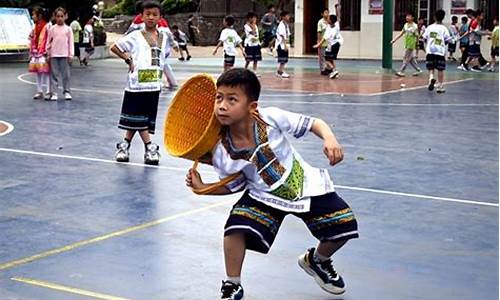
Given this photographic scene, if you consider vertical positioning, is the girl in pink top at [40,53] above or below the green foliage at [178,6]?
below

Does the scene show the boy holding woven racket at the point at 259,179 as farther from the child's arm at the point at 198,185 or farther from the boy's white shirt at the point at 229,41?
the boy's white shirt at the point at 229,41

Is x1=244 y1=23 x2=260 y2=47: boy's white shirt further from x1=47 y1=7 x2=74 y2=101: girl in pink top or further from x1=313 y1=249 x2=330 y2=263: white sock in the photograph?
x1=313 y1=249 x2=330 y2=263: white sock

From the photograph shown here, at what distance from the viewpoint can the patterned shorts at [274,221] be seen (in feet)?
14.8

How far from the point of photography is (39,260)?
18.4 feet

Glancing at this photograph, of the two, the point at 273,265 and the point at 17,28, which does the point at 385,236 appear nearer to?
the point at 273,265

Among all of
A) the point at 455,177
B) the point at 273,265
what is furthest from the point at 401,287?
the point at 455,177

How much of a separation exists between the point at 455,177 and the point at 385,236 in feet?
8.31

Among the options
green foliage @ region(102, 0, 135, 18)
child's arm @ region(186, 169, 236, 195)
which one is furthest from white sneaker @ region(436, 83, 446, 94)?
green foliage @ region(102, 0, 135, 18)

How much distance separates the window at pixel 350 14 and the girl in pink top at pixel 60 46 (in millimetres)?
18051

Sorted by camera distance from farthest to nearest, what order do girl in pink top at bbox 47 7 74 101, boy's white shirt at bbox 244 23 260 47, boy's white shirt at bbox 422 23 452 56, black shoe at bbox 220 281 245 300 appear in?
boy's white shirt at bbox 244 23 260 47 < boy's white shirt at bbox 422 23 452 56 < girl in pink top at bbox 47 7 74 101 < black shoe at bbox 220 281 245 300

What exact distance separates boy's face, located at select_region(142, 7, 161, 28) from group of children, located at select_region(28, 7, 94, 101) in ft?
21.0

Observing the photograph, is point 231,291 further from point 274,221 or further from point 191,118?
point 191,118

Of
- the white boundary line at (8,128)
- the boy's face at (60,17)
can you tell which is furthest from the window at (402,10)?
the white boundary line at (8,128)

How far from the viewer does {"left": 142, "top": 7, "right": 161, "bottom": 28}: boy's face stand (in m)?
8.90
